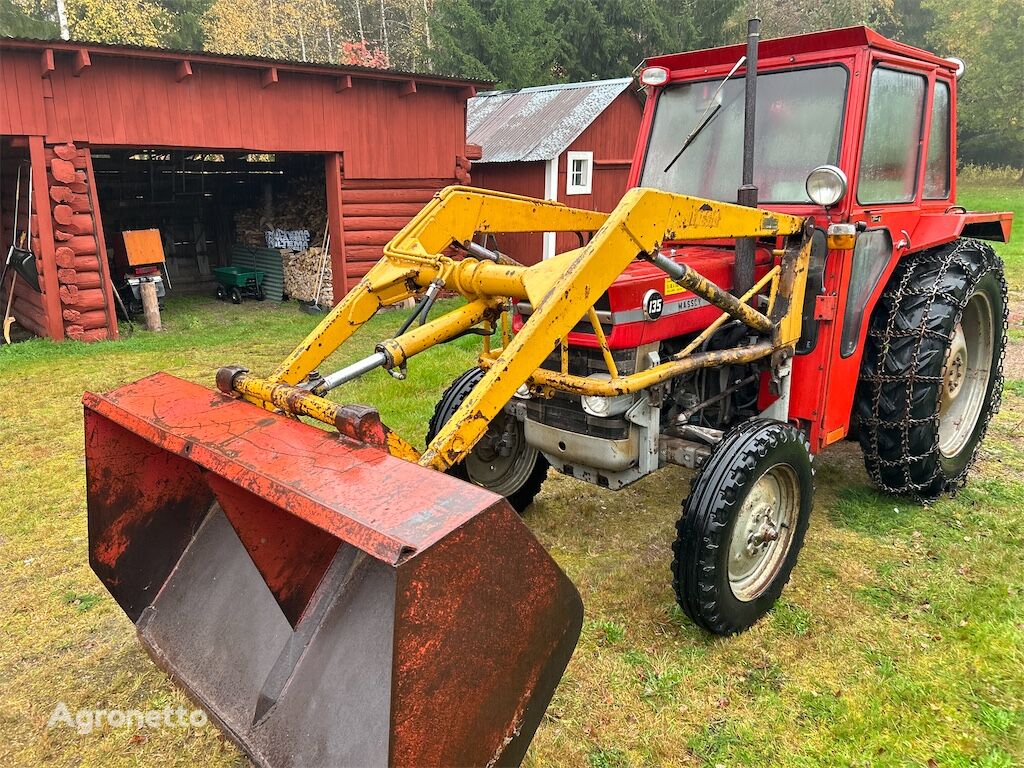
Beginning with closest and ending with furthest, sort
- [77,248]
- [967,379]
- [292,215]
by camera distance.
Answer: [967,379]
[77,248]
[292,215]

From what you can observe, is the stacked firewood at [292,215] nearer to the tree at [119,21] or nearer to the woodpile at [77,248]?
the woodpile at [77,248]

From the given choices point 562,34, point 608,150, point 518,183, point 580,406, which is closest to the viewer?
point 580,406

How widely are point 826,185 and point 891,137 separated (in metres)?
0.91

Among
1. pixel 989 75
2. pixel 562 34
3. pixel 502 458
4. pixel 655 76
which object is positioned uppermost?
pixel 989 75

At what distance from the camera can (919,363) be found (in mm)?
3779

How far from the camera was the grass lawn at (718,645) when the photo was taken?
263 centimetres

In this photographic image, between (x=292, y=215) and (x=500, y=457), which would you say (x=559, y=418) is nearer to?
(x=500, y=457)

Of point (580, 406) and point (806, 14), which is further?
point (806, 14)

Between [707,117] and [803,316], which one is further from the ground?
[707,117]

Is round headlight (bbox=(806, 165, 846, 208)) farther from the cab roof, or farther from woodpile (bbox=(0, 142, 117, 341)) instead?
woodpile (bbox=(0, 142, 117, 341))

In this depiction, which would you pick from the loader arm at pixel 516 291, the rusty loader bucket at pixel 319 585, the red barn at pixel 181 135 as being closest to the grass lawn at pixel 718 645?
the rusty loader bucket at pixel 319 585

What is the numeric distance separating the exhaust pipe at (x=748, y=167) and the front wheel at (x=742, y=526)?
0.71 metres

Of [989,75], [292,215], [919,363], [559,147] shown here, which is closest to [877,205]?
[919,363]

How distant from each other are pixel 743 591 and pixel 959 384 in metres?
2.44
